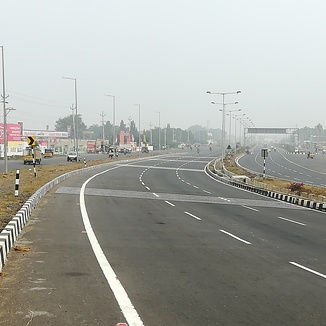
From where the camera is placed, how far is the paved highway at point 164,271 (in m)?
7.20

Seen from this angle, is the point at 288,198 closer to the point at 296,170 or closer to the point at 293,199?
the point at 293,199

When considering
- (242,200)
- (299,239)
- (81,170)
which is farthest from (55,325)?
(81,170)

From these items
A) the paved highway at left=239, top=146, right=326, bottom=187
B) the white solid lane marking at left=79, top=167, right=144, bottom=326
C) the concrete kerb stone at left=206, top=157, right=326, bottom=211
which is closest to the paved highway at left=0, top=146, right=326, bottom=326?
the white solid lane marking at left=79, top=167, right=144, bottom=326

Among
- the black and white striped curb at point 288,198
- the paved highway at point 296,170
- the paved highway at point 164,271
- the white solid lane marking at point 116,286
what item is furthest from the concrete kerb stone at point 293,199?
the white solid lane marking at point 116,286

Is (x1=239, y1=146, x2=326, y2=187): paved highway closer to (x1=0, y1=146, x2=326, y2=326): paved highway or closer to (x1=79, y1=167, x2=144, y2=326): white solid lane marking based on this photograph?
(x1=0, y1=146, x2=326, y2=326): paved highway

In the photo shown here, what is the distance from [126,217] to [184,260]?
7.90 m

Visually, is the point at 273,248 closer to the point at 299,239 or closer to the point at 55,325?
the point at 299,239

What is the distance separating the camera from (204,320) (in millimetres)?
6918

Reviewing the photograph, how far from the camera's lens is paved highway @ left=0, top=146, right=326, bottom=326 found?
23.6 ft

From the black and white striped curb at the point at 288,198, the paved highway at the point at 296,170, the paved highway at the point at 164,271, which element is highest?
the paved highway at the point at 164,271

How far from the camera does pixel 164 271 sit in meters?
9.91

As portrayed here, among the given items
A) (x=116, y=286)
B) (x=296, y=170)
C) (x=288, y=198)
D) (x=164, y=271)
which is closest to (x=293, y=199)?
(x=288, y=198)

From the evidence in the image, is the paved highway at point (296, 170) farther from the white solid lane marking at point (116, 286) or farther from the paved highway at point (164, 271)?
the white solid lane marking at point (116, 286)

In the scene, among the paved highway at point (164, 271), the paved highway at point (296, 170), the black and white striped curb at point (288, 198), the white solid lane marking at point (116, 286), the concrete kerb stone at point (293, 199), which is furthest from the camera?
the paved highway at point (296, 170)
